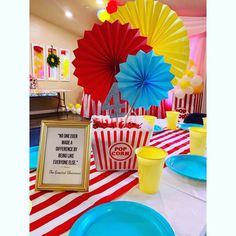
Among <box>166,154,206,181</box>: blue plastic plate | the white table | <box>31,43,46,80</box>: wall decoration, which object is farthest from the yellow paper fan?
<box>31,43,46,80</box>: wall decoration

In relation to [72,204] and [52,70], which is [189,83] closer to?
[72,204]

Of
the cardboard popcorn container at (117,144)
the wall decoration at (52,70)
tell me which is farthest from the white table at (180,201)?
the wall decoration at (52,70)

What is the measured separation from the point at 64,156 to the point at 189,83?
3.25m

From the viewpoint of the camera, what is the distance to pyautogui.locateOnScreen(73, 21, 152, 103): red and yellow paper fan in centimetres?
71

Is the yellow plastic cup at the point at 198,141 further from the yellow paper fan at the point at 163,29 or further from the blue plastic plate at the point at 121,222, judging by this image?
the blue plastic plate at the point at 121,222

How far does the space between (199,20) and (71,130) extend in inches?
149

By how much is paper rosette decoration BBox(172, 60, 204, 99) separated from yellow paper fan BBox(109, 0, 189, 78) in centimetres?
247

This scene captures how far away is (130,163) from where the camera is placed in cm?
75

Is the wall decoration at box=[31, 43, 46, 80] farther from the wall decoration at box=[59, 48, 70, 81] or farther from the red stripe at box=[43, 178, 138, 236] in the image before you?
the red stripe at box=[43, 178, 138, 236]

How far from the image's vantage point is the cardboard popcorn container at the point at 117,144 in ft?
2.33

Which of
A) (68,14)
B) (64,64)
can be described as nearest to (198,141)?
(68,14)

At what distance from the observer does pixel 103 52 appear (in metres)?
0.74
